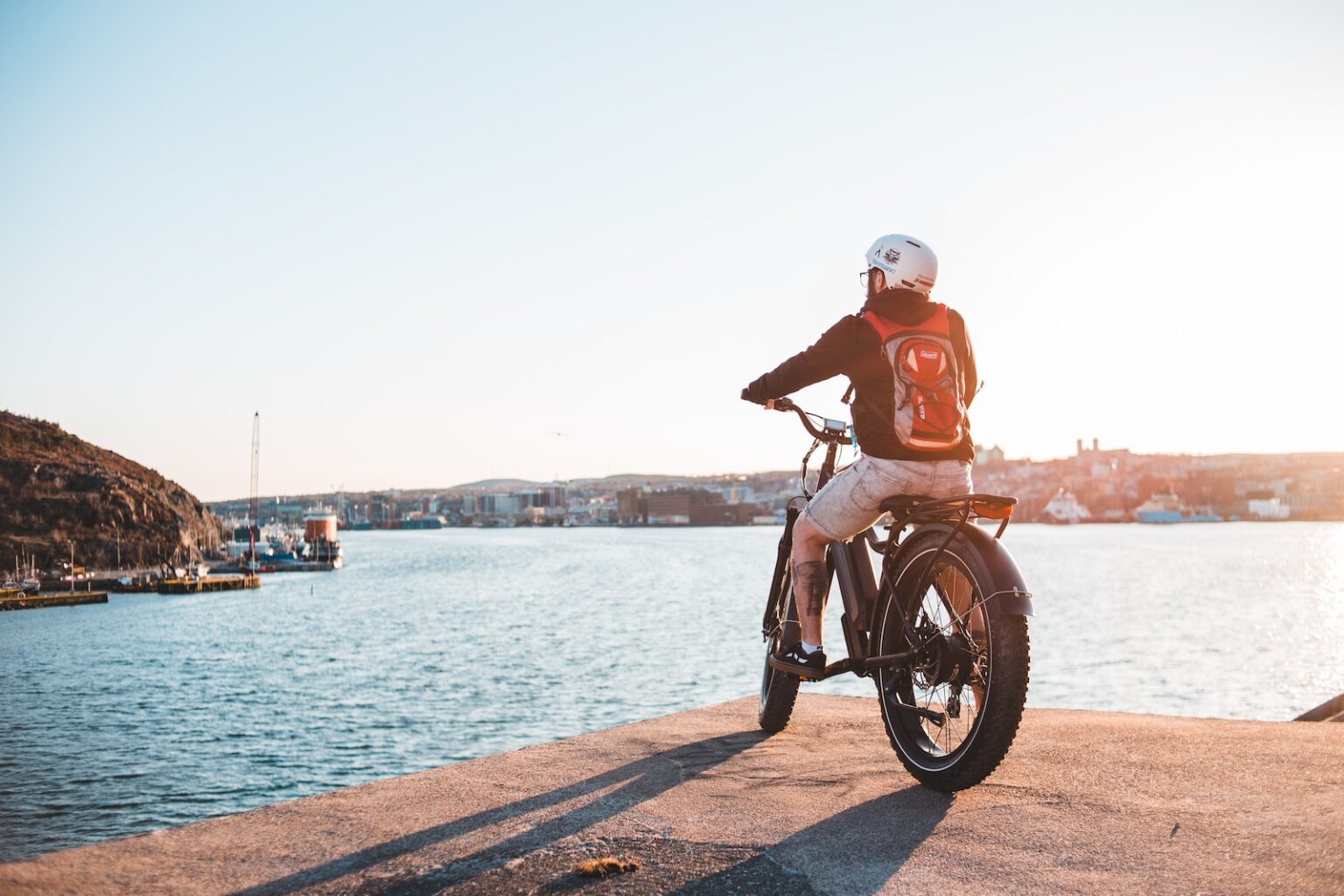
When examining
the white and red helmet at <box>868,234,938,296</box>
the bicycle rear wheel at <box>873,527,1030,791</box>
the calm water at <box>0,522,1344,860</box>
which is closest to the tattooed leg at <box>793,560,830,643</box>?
the bicycle rear wheel at <box>873,527,1030,791</box>

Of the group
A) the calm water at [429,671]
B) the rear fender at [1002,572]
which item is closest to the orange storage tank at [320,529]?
the calm water at [429,671]

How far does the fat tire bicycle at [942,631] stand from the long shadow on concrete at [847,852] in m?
0.33

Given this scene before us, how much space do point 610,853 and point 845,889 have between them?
82 centimetres

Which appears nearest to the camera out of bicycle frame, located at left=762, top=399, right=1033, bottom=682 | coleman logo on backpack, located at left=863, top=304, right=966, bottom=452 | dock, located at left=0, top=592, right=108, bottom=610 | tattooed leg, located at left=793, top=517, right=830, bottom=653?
bicycle frame, located at left=762, top=399, right=1033, bottom=682

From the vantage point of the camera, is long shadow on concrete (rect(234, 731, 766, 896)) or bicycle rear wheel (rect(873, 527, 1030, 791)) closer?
long shadow on concrete (rect(234, 731, 766, 896))

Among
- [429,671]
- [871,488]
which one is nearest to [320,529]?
[429,671]

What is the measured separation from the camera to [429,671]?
4188cm

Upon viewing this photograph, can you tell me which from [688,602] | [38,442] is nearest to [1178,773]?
[688,602]

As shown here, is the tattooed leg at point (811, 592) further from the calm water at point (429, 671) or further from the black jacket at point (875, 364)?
the calm water at point (429, 671)

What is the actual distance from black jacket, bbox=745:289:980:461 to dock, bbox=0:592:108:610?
340ft

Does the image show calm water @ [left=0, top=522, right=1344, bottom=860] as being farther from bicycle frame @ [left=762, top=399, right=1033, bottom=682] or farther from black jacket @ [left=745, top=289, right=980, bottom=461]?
black jacket @ [left=745, top=289, right=980, bottom=461]

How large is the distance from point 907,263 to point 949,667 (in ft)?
5.80

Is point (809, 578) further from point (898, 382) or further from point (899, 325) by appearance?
point (899, 325)

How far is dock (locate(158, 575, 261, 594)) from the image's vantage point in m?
106
